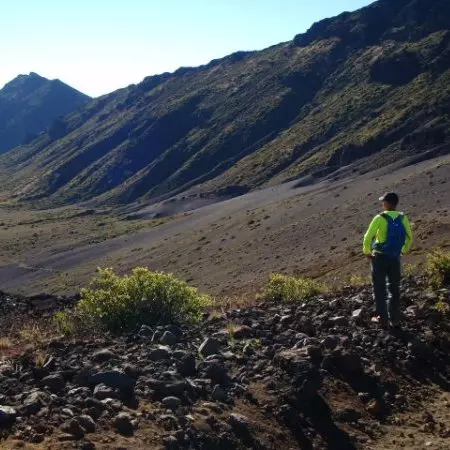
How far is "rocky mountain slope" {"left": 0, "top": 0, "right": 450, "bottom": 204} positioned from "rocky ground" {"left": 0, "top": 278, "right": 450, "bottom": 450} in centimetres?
5507

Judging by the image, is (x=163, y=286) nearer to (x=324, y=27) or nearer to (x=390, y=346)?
(x=390, y=346)

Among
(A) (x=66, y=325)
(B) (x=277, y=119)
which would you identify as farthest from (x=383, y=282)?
(B) (x=277, y=119)

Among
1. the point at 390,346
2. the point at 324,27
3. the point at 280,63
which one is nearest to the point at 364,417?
the point at 390,346

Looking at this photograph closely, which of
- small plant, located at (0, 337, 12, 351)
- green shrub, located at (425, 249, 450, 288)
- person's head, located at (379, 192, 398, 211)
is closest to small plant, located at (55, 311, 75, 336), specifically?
small plant, located at (0, 337, 12, 351)

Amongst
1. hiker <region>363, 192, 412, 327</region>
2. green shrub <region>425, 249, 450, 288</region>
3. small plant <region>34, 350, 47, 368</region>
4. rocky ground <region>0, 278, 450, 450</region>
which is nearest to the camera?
rocky ground <region>0, 278, 450, 450</region>

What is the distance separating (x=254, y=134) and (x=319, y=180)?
1589 inches

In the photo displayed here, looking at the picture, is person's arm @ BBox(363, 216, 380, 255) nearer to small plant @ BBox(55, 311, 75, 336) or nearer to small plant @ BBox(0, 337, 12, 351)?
small plant @ BBox(55, 311, 75, 336)

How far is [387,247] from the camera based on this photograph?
8.34 metres

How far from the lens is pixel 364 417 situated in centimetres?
619

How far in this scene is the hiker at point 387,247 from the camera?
8328 millimetres

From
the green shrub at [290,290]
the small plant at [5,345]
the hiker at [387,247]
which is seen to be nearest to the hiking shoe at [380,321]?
the hiker at [387,247]

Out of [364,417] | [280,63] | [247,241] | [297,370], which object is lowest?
[247,241]

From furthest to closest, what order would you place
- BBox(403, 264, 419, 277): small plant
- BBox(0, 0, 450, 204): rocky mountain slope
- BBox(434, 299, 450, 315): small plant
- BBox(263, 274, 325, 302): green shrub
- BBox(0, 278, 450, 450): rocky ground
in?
BBox(0, 0, 450, 204): rocky mountain slope < BBox(403, 264, 419, 277): small plant < BBox(263, 274, 325, 302): green shrub < BBox(434, 299, 450, 315): small plant < BBox(0, 278, 450, 450): rocky ground

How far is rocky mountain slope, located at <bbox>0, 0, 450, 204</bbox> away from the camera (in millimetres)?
79000
